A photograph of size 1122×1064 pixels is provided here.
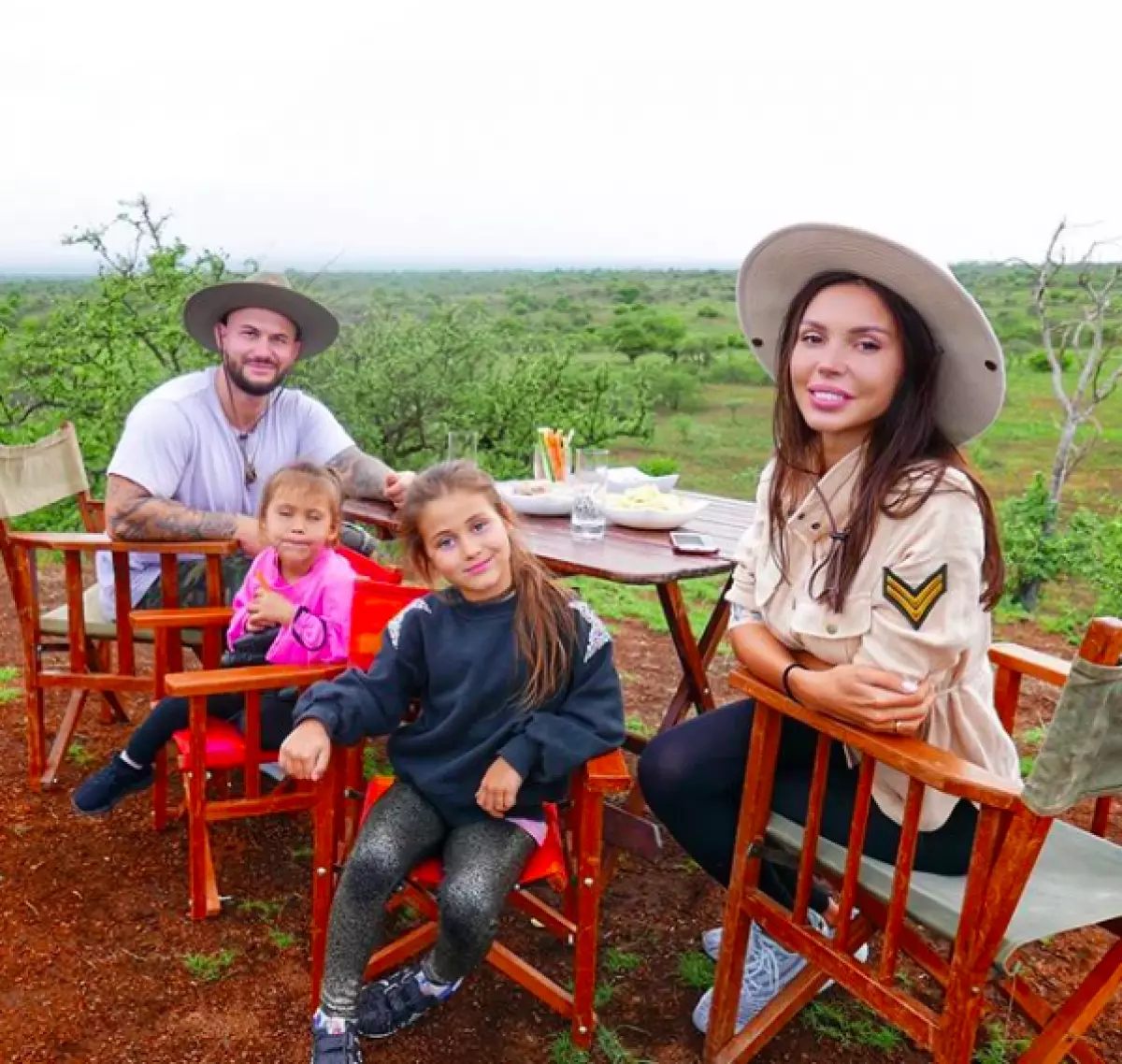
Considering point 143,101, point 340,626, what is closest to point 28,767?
point 340,626

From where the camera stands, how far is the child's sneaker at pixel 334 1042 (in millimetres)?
2000

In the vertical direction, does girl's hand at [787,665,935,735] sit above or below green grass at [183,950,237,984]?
above

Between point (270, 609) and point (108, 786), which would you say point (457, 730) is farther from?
point (108, 786)

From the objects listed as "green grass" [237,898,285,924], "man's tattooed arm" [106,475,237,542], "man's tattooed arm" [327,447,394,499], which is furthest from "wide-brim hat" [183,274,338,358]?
"green grass" [237,898,285,924]

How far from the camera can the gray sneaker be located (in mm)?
2236

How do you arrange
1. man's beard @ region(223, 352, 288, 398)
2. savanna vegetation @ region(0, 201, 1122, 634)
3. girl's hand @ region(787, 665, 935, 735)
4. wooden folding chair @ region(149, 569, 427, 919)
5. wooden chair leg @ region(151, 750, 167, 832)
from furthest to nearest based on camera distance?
1. savanna vegetation @ region(0, 201, 1122, 634)
2. man's beard @ region(223, 352, 288, 398)
3. wooden chair leg @ region(151, 750, 167, 832)
4. wooden folding chair @ region(149, 569, 427, 919)
5. girl's hand @ region(787, 665, 935, 735)

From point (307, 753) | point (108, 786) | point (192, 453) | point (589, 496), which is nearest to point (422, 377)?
point (192, 453)

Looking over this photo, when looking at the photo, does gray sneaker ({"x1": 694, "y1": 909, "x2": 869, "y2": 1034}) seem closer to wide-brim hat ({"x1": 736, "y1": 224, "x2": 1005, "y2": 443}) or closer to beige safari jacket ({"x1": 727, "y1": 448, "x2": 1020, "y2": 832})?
beige safari jacket ({"x1": 727, "y1": 448, "x2": 1020, "y2": 832})

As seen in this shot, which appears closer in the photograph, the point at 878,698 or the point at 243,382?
the point at 878,698

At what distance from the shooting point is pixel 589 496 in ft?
9.55

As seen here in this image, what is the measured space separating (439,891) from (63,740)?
1838 mm

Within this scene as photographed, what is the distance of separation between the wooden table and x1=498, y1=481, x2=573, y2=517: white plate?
23 mm

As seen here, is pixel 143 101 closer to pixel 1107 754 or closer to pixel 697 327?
pixel 1107 754

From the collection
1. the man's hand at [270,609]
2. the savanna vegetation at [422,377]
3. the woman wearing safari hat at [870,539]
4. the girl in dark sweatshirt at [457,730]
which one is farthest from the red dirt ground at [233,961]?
the savanna vegetation at [422,377]
